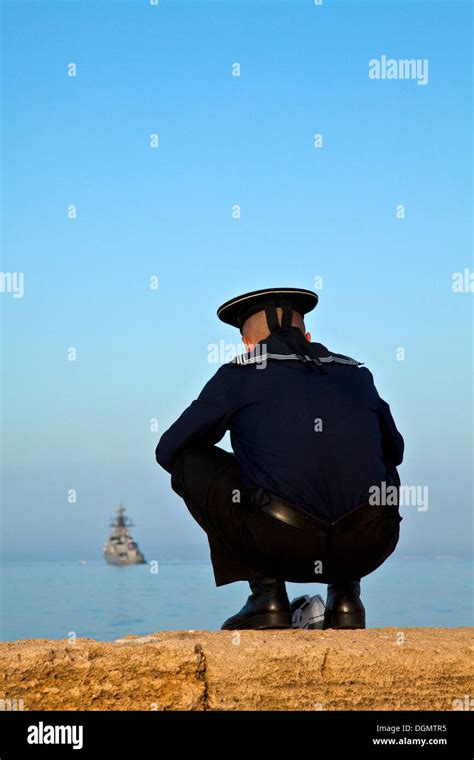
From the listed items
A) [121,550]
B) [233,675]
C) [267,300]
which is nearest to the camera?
[233,675]

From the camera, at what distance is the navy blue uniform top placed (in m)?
4.50

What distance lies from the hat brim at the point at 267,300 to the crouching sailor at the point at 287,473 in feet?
0.63

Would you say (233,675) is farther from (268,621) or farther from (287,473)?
(287,473)

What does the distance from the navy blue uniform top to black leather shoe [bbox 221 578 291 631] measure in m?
0.53

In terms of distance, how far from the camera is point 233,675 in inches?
158

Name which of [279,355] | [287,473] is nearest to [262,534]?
[287,473]

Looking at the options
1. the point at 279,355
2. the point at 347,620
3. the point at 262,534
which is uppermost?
the point at 279,355

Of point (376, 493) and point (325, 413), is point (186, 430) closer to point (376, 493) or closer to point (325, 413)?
point (325, 413)

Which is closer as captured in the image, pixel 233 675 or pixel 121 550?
pixel 233 675

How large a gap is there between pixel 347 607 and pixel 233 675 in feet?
3.37

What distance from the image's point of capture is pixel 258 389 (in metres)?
4.63

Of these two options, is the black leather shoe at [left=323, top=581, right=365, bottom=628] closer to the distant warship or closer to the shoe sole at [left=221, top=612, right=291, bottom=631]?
the shoe sole at [left=221, top=612, right=291, bottom=631]
